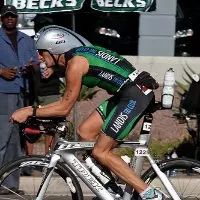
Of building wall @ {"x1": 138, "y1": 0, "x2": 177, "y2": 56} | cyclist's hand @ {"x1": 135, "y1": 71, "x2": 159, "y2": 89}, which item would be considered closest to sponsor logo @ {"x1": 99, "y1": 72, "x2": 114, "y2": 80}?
cyclist's hand @ {"x1": 135, "y1": 71, "x2": 159, "y2": 89}

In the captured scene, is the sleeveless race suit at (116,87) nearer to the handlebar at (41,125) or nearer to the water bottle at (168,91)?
the water bottle at (168,91)

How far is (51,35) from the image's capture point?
6.50 m

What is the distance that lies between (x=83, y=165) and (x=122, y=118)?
1.68ft

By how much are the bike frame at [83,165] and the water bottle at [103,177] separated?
0.15 ft

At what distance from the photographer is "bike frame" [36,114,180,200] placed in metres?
6.57

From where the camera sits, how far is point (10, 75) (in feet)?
26.8

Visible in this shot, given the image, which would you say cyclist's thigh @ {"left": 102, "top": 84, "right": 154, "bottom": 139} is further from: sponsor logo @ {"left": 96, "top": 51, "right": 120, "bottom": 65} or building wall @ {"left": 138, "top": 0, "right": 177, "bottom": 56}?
building wall @ {"left": 138, "top": 0, "right": 177, "bottom": 56}

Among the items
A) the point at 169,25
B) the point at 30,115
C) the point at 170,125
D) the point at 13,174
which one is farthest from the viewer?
the point at 169,25

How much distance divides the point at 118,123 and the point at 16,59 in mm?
2187

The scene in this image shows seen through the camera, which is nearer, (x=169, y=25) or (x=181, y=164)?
(x=181, y=164)

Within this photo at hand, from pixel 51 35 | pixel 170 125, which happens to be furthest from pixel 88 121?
pixel 170 125

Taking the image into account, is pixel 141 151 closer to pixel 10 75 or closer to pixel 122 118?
pixel 122 118

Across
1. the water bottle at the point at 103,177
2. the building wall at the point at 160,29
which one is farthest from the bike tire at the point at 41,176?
the building wall at the point at 160,29

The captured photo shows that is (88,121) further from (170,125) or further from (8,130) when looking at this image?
(170,125)
